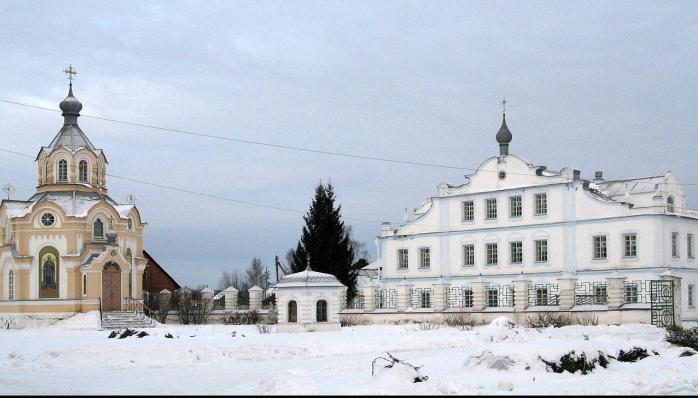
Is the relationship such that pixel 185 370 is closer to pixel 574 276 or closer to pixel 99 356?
pixel 99 356

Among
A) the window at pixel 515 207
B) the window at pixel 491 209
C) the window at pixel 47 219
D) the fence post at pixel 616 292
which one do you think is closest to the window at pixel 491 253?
the window at pixel 491 209

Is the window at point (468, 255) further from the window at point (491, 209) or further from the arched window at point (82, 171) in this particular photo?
the arched window at point (82, 171)

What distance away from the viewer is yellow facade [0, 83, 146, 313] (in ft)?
144

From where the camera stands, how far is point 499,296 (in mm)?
42500

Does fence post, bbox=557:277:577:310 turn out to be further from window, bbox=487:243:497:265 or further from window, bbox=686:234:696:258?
window, bbox=487:243:497:265

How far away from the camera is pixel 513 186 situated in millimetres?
42750

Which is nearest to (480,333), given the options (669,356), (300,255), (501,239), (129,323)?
(669,356)

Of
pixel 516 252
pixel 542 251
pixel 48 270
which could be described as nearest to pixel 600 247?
pixel 542 251

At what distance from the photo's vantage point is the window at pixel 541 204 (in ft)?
136

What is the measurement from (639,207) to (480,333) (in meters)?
12.4

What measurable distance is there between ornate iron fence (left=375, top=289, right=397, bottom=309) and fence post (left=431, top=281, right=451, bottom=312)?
124 inches

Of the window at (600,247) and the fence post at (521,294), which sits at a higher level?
the window at (600,247)

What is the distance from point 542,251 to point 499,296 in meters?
3.00

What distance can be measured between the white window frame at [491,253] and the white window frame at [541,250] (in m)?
2.14
